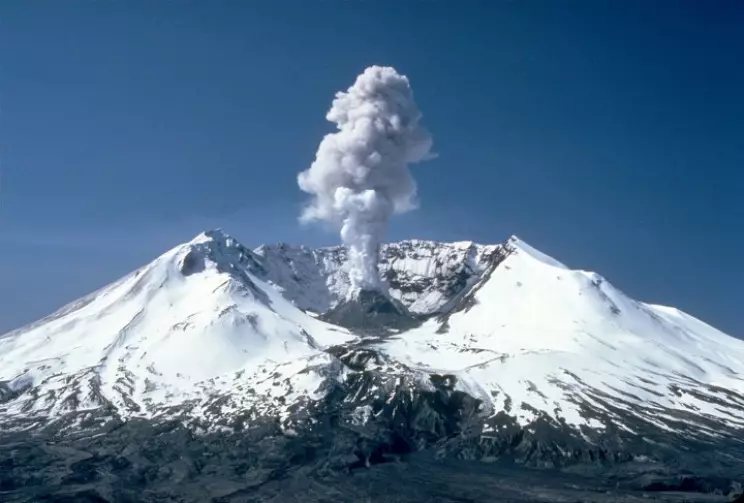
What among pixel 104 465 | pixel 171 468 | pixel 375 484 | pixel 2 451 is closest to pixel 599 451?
pixel 375 484

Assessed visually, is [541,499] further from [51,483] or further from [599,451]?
[51,483]

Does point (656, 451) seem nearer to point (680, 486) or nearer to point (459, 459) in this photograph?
point (680, 486)

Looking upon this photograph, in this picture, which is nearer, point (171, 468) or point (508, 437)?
point (171, 468)

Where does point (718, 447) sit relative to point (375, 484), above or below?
above

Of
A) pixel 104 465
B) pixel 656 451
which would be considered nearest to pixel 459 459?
pixel 656 451

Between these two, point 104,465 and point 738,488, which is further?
point 104,465

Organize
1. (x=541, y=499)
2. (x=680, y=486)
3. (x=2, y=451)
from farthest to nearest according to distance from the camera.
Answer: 1. (x=2, y=451)
2. (x=680, y=486)
3. (x=541, y=499)

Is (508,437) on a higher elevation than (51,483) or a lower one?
higher

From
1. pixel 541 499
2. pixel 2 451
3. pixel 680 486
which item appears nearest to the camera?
pixel 541 499
